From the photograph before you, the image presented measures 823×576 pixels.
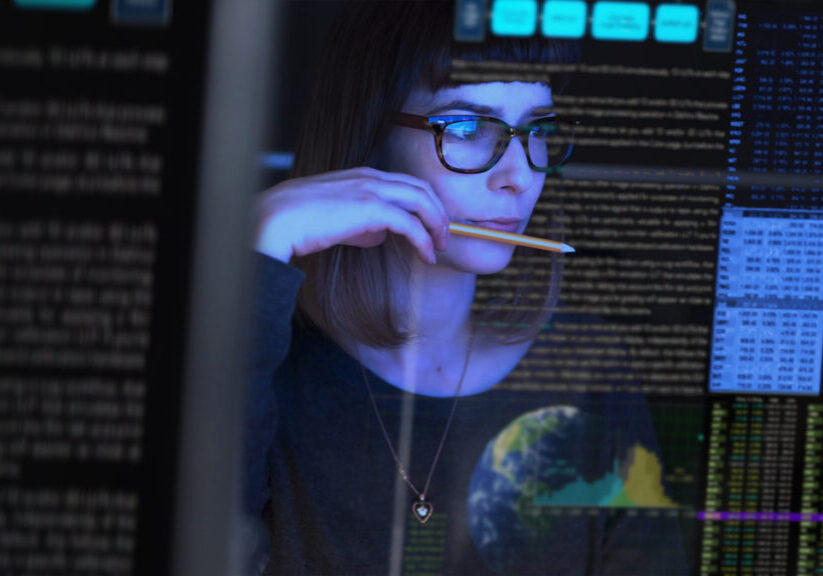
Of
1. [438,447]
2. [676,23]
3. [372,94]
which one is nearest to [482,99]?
[372,94]

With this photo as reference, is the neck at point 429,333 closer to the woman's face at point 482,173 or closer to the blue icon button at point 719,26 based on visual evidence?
the woman's face at point 482,173

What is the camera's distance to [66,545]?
83cm

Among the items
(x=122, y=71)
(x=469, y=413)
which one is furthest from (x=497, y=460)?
(x=122, y=71)

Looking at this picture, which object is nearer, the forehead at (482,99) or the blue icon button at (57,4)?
the blue icon button at (57,4)

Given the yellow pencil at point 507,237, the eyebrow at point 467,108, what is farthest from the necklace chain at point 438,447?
the eyebrow at point 467,108

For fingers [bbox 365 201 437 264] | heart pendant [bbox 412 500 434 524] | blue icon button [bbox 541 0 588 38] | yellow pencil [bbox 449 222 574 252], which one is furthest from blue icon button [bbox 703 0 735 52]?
heart pendant [bbox 412 500 434 524]

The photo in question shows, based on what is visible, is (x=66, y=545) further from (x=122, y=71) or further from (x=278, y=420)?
(x=122, y=71)

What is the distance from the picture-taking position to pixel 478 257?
938 millimetres

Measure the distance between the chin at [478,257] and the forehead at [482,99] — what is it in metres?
0.14

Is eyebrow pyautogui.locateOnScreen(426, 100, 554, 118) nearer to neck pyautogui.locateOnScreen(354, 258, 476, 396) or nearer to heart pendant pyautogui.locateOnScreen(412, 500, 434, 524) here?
neck pyautogui.locateOnScreen(354, 258, 476, 396)

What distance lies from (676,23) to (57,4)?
2.11ft

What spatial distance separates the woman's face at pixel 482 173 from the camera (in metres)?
0.92

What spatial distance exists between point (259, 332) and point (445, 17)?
1.29 feet

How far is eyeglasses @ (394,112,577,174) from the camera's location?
92cm
